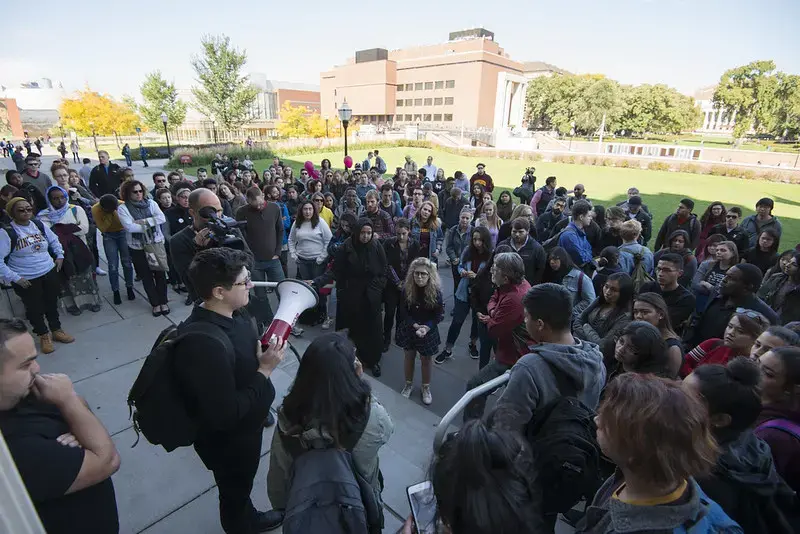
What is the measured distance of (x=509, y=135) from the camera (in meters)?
54.4

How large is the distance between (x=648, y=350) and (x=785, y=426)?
726 millimetres

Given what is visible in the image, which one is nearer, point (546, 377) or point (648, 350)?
point (546, 377)

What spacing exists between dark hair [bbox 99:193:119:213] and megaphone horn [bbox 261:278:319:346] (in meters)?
4.63

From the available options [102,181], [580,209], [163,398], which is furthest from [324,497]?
[102,181]

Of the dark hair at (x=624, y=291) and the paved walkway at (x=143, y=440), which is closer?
the paved walkway at (x=143, y=440)

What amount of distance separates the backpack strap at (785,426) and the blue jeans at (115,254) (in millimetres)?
7231

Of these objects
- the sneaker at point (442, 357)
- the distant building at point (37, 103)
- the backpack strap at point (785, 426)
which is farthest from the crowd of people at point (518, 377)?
the distant building at point (37, 103)

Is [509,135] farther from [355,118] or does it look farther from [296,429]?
[296,429]

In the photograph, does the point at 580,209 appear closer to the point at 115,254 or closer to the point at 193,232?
the point at 193,232

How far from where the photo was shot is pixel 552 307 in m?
2.31

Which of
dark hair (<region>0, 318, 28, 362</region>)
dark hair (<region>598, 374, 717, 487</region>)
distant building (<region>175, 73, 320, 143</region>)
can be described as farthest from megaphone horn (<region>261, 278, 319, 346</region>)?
distant building (<region>175, 73, 320, 143</region>)

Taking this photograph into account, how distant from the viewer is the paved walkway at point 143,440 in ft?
9.70

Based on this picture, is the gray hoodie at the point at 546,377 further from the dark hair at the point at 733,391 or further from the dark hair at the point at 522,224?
the dark hair at the point at 522,224

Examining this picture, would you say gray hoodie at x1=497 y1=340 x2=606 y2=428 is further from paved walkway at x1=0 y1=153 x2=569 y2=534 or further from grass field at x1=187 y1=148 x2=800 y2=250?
grass field at x1=187 y1=148 x2=800 y2=250
